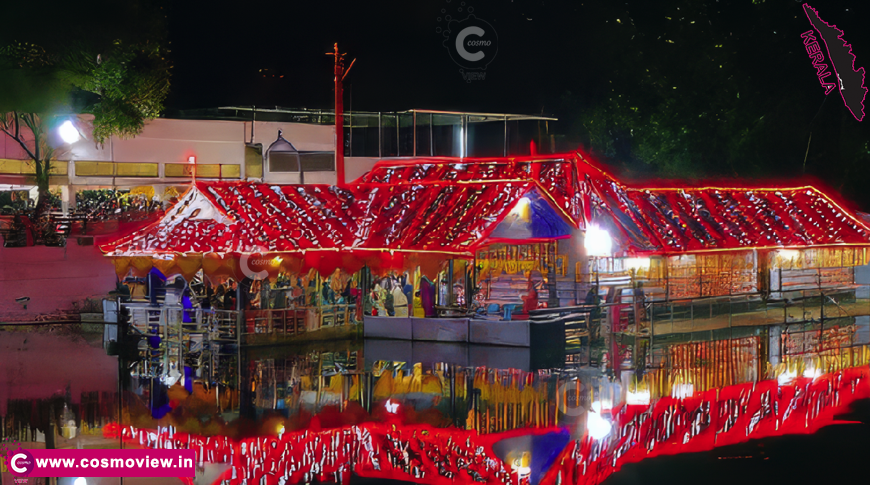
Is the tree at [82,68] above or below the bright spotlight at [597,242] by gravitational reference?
above

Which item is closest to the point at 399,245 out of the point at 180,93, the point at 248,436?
the point at 248,436

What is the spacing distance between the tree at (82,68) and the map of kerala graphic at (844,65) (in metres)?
25.2

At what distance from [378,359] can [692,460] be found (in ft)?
30.3

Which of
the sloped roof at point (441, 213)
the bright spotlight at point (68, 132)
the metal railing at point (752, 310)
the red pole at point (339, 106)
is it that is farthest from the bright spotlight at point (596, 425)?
the bright spotlight at point (68, 132)

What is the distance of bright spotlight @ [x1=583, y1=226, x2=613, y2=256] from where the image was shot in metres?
24.2

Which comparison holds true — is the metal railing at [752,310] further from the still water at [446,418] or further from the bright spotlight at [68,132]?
the bright spotlight at [68,132]

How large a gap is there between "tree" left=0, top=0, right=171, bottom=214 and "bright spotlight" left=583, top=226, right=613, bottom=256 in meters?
21.3

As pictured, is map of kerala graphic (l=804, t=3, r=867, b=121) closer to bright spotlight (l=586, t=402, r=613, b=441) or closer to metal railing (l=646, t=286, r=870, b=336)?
metal railing (l=646, t=286, r=870, b=336)

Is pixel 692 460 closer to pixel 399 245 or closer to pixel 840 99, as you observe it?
pixel 399 245

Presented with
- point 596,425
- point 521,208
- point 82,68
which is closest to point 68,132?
point 82,68

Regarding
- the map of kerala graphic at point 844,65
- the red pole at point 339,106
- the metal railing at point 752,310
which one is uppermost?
the map of kerala graphic at point 844,65

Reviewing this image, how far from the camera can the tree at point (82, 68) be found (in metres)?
34.2

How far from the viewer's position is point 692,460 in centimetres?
1216

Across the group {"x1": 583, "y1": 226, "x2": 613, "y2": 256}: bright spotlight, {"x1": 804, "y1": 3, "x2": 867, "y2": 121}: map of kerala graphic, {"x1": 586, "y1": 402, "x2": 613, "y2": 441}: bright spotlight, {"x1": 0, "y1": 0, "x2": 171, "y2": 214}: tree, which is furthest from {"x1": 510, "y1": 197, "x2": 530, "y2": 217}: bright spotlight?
{"x1": 0, "y1": 0, "x2": 171, "y2": 214}: tree
